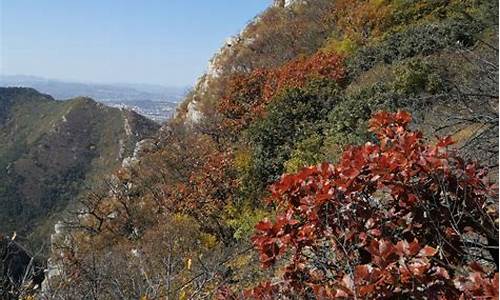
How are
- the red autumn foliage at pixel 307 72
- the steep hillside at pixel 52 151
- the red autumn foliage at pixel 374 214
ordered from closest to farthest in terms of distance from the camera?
the red autumn foliage at pixel 374 214
the red autumn foliage at pixel 307 72
the steep hillside at pixel 52 151

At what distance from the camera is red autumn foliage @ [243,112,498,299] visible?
246cm

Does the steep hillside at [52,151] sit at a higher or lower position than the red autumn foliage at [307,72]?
lower

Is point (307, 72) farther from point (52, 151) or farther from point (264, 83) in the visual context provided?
point (52, 151)

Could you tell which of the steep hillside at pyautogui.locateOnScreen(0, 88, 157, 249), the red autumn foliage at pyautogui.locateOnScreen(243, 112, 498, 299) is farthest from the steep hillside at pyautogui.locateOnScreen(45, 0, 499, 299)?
the steep hillside at pyautogui.locateOnScreen(0, 88, 157, 249)

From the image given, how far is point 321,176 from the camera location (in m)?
2.68

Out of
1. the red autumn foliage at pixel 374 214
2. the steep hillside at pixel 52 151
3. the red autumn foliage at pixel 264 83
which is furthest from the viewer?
the steep hillside at pixel 52 151

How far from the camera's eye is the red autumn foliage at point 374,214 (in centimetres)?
246

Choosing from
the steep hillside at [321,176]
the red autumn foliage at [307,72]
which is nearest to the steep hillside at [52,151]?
the steep hillside at [321,176]

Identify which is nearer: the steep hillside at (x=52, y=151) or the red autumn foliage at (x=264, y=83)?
the red autumn foliage at (x=264, y=83)

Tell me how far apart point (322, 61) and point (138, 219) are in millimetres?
8769

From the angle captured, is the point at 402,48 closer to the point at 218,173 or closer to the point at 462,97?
the point at 218,173

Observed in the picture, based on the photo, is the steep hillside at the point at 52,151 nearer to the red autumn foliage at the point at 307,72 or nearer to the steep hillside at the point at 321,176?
the steep hillside at the point at 321,176

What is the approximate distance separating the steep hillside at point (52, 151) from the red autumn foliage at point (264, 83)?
33982 mm

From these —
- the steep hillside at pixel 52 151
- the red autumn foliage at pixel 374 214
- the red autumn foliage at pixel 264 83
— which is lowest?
the steep hillside at pixel 52 151
